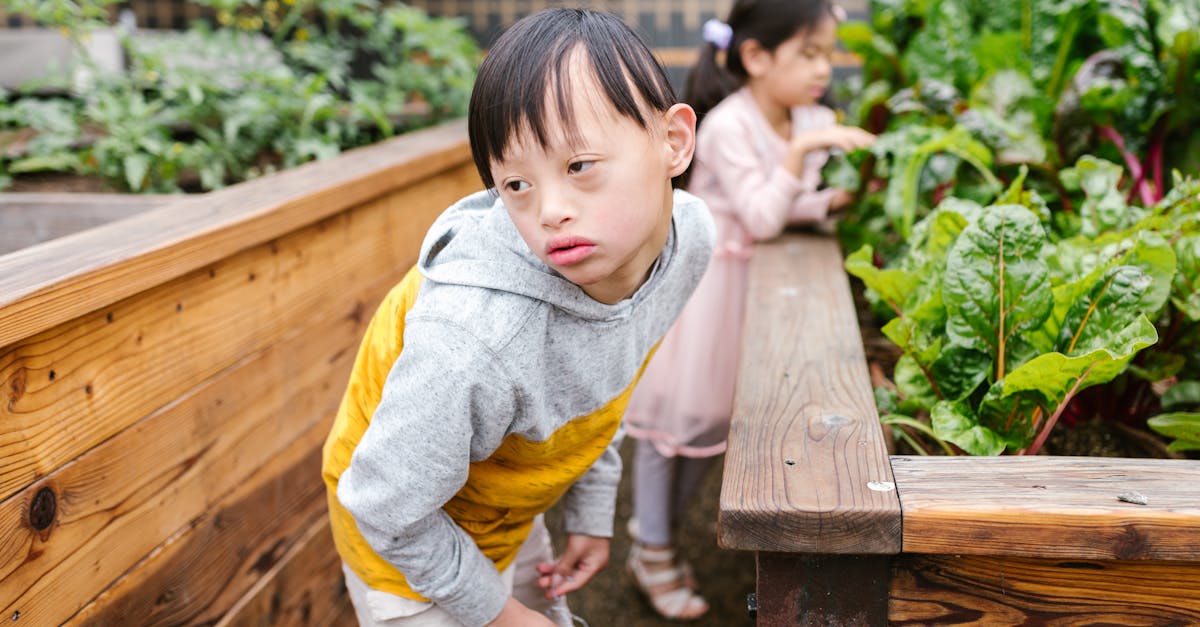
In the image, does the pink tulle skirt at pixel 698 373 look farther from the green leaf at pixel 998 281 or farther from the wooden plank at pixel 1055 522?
the wooden plank at pixel 1055 522

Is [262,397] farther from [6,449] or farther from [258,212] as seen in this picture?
[6,449]

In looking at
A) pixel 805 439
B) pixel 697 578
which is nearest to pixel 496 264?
pixel 805 439

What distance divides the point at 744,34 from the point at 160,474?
5.48 ft

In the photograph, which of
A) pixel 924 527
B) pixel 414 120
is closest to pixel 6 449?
pixel 924 527

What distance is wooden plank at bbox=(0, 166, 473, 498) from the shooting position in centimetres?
134

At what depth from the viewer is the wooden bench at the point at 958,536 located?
1.03 metres

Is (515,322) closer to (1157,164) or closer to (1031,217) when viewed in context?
(1031,217)

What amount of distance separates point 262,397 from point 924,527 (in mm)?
1309

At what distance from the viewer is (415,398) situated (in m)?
1.08

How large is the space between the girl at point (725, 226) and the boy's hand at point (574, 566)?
2.83ft

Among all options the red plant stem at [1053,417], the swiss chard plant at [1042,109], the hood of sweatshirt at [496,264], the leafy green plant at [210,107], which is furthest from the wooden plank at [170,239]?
the red plant stem at [1053,417]

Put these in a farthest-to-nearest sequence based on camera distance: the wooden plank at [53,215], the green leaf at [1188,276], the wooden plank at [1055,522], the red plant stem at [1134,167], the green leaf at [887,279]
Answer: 1. the wooden plank at [53,215]
2. the red plant stem at [1134,167]
3. the green leaf at [887,279]
4. the green leaf at [1188,276]
5. the wooden plank at [1055,522]

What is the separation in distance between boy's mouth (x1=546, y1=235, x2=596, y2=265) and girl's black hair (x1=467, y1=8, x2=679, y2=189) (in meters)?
0.10

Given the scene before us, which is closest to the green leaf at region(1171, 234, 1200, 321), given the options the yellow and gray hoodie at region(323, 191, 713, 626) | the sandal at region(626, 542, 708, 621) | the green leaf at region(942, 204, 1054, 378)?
the green leaf at region(942, 204, 1054, 378)
